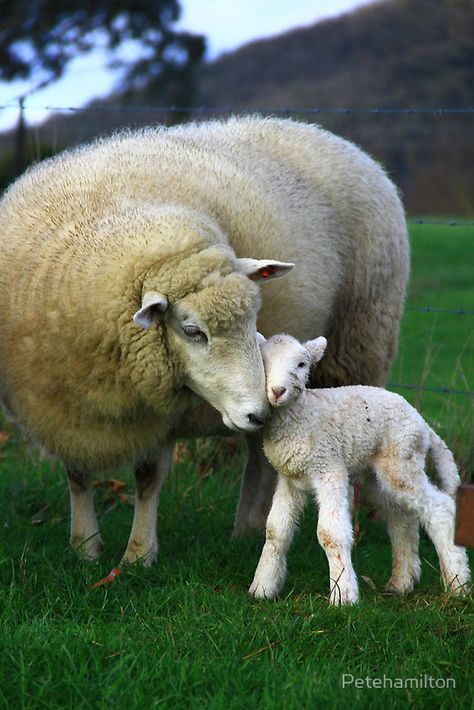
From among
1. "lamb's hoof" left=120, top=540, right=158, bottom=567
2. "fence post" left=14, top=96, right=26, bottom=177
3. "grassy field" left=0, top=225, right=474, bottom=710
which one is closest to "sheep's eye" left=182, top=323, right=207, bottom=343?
"grassy field" left=0, top=225, right=474, bottom=710

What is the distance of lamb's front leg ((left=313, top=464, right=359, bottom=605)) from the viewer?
11.8 feet

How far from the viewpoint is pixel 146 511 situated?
438cm

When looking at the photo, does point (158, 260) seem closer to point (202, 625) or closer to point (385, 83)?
point (202, 625)

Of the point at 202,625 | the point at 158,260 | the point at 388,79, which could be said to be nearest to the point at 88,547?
the point at 202,625

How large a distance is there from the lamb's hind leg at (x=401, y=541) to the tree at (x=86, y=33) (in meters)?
13.7

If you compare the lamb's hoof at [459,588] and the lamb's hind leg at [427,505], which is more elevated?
the lamb's hind leg at [427,505]

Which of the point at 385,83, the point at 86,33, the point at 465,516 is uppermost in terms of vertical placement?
the point at 465,516

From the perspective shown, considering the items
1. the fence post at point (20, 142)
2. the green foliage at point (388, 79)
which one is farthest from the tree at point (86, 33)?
the green foliage at point (388, 79)

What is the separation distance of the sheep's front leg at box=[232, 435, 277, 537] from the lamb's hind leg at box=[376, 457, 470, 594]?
3.65 feet

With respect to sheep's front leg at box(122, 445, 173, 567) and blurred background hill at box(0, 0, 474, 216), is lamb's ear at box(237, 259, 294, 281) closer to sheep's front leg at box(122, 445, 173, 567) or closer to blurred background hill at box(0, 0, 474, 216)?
sheep's front leg at box(122, 445, 173, 567)

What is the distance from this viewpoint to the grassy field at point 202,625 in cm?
294

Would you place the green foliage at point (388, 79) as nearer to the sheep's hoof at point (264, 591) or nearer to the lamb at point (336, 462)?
the lamb at point (336, 462)

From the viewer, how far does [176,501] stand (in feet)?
16.8

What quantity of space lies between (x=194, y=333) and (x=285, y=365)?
0.32m
